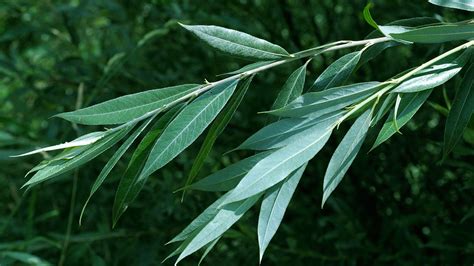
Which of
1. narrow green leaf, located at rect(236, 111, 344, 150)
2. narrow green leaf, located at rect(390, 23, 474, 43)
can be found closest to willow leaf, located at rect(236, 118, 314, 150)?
narrow green leaf, located at rect(236, 111, 344, 150)

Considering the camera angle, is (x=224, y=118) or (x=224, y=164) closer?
(x=224, y=118)

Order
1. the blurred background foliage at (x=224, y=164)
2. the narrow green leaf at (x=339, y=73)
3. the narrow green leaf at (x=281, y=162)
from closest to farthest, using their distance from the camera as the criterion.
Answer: the narrow green leaf at (x=281, y=162) → the narrow green leaf at (x=339, y=73) → the blurred background foliage at (x=224, y=164)

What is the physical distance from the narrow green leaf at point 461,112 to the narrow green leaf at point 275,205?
0.53 ft

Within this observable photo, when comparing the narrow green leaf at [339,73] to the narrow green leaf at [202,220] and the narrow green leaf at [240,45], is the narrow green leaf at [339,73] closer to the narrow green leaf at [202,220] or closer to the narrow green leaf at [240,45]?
the narrow green leaf at [240,45]

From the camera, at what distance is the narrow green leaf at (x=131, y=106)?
81 cm

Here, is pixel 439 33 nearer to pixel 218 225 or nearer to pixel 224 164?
pixel 218 225

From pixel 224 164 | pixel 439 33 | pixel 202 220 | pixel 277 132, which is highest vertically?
pixel 439 33

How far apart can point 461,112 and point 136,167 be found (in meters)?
0.34

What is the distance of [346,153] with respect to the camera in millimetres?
787

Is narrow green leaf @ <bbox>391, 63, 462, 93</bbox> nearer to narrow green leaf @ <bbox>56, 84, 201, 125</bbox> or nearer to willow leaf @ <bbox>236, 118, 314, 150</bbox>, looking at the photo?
willow leaf @ <bbox>236, 118, 314, 150</bbox>

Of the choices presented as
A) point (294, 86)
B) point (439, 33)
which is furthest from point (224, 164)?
point (439, 33)

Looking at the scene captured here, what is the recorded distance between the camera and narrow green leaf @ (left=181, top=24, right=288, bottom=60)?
826 millimetres

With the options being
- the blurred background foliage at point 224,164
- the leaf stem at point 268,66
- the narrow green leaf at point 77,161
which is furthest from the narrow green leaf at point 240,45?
the blurred background foliage at point 224,164

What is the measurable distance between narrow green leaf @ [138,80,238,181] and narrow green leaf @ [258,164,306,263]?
3.7 inches
